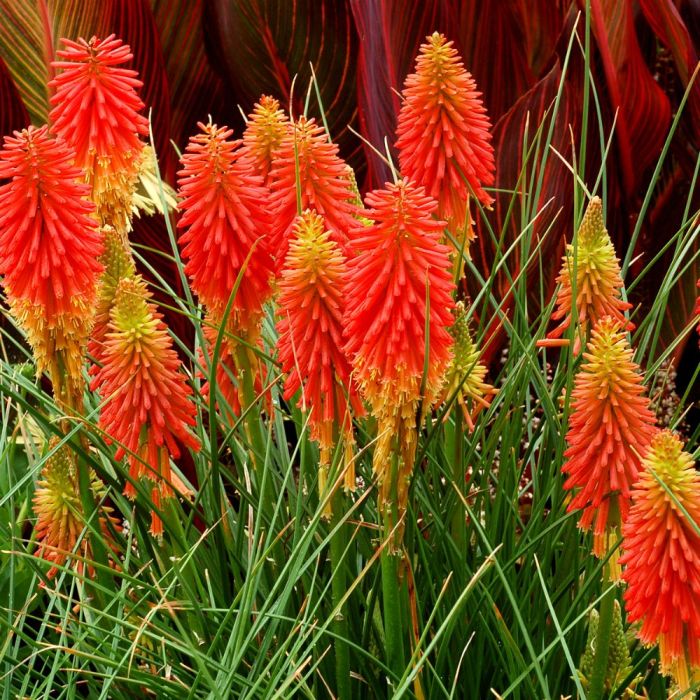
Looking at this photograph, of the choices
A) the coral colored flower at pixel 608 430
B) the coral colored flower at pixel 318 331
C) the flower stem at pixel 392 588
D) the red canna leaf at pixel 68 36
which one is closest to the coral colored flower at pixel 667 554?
the coral colored flower at pixel 608 430

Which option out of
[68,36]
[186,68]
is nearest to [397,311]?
[68,36]

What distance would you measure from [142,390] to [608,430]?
0.65 meters

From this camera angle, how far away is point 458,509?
189 cm

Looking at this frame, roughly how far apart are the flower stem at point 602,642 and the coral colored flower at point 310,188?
601mm

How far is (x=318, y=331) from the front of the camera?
1.52 metres

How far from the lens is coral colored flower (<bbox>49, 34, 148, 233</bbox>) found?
185 centimetres

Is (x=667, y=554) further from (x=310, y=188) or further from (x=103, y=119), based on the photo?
(x=103, y=119)

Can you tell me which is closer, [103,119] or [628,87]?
[103,119]

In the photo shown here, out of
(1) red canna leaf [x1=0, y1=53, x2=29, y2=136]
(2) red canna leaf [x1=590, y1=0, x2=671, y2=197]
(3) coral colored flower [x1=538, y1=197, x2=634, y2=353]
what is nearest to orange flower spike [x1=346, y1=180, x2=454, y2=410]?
(3) coral colored flower [x1=538, y1=197, x2=634, y2=353]

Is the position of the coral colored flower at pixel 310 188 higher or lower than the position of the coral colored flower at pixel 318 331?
higher

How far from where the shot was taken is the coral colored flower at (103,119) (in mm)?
1847

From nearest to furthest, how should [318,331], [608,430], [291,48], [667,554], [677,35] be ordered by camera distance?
1. [667,554]
2. [608,430]
3. [318,331]
4. [677,35]
5. [291,48]

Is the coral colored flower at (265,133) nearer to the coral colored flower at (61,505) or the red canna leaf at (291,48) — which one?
the coral colored flower at (61,505)

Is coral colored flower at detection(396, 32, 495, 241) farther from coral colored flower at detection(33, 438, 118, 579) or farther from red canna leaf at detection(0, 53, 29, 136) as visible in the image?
red canna leaf at detection(0, 53, 29, 136)
